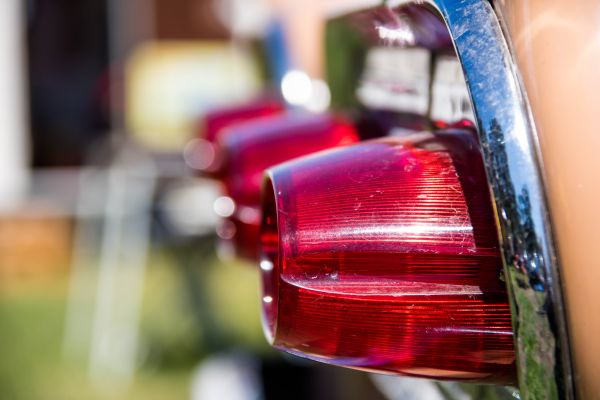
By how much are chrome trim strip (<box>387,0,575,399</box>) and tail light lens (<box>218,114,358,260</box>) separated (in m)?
0.55

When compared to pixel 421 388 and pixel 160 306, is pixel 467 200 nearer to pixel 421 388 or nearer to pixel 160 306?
pixel 421 388

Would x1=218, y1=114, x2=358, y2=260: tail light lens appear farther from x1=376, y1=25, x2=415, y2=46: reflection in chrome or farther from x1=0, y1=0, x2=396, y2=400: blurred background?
x1=376, y1=25, x2=415, y2=46: reflection in chrome

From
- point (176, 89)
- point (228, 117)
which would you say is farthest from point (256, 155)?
point (176, 89)

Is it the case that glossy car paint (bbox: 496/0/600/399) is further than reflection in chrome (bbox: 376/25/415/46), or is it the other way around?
reflection in chrome (bbox: 376/25/415/46)

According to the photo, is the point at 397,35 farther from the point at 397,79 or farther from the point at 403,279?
the point at 403,279

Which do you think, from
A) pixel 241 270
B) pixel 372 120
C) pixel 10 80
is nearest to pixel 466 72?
pixel 372 120

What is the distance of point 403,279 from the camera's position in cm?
77

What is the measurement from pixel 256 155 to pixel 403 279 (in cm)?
63

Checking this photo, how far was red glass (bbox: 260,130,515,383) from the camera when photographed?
2.51 ft

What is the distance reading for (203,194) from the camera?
586cm

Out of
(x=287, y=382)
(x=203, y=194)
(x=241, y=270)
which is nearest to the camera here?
(x=287, y=382)

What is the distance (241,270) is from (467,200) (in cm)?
615

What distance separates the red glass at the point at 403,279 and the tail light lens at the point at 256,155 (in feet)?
1.64

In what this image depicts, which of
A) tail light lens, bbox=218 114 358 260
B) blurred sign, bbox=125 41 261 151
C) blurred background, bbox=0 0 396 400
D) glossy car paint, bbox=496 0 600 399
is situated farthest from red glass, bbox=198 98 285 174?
Result: blurred sign, bbox=125 41 261 151
